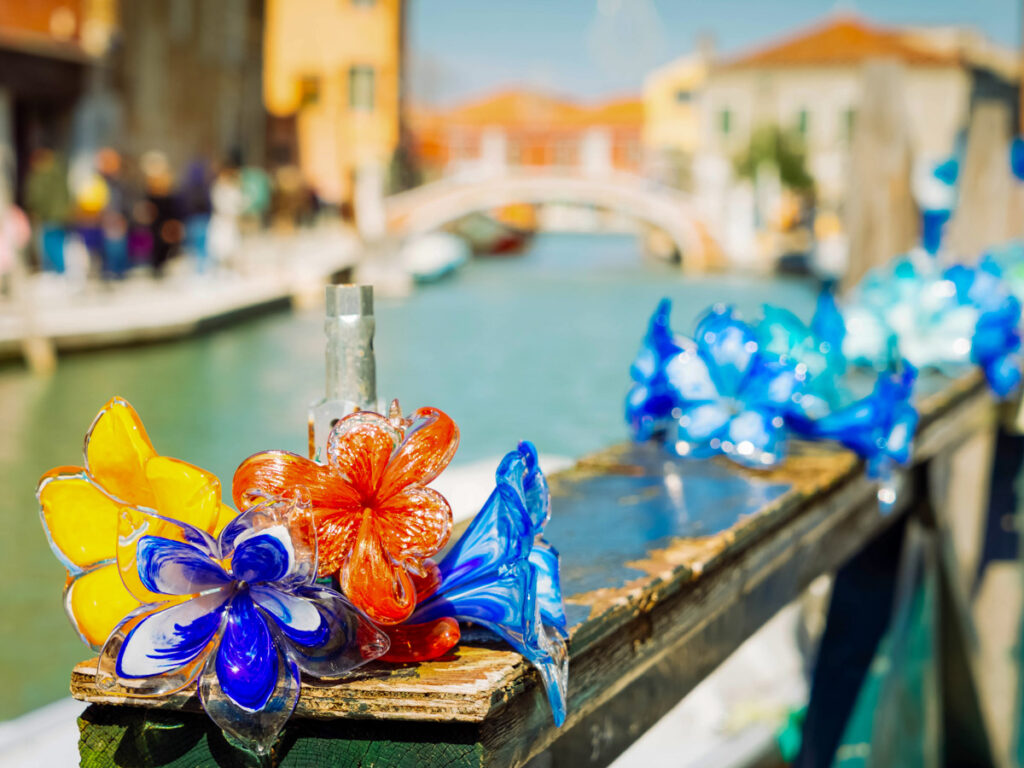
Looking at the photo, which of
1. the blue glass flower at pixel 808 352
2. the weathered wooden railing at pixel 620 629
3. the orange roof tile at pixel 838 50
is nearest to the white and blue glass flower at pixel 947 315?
the weathered wooden railing at pixel 620 629

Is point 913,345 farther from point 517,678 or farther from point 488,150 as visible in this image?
point 488,150

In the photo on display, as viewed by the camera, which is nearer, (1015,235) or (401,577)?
(401,577)

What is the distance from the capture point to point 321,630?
1.97 feet

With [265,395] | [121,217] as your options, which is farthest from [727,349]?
[121,217]

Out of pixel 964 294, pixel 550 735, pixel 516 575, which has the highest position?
pixel 964 294

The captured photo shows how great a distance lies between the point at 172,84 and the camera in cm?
1508

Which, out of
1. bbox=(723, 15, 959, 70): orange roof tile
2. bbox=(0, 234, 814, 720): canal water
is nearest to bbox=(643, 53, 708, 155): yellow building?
bbox=(723, 15, 959, 70): orange roof tile

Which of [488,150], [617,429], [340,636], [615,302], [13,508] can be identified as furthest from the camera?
[488,150]

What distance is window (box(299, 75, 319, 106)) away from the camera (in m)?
24.1

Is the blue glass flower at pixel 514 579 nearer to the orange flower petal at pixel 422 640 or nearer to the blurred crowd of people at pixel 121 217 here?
the orange flower petal at pixel 422 640

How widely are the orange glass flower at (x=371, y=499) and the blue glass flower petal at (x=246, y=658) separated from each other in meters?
0.05

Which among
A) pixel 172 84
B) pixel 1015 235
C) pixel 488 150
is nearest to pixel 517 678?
pixel 1015 235

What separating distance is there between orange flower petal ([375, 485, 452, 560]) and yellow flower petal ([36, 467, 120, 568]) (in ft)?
0.47

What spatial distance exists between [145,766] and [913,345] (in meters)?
1.48
